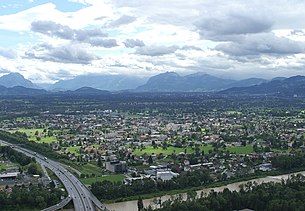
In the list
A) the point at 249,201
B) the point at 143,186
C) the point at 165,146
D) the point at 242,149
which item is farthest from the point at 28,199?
the point at 242,149

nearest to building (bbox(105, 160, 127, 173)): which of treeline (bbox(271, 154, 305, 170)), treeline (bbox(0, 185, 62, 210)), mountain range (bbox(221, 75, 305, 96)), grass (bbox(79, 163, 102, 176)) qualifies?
grass (bbox(79, 163, 102, 176))

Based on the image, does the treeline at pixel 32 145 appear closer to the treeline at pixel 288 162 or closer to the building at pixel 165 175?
the building at pixel 165 175

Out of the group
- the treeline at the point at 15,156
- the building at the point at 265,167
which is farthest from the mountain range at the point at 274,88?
the treeline at the point at 15,156

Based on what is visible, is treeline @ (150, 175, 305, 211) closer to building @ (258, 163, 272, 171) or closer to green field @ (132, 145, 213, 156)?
building @ (258, 163, 272, 171)

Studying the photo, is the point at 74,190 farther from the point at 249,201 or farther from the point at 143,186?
the point at 249,201

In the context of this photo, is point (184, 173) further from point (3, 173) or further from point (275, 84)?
point (275, 84)

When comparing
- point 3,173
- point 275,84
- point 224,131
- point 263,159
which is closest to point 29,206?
point 3,173
